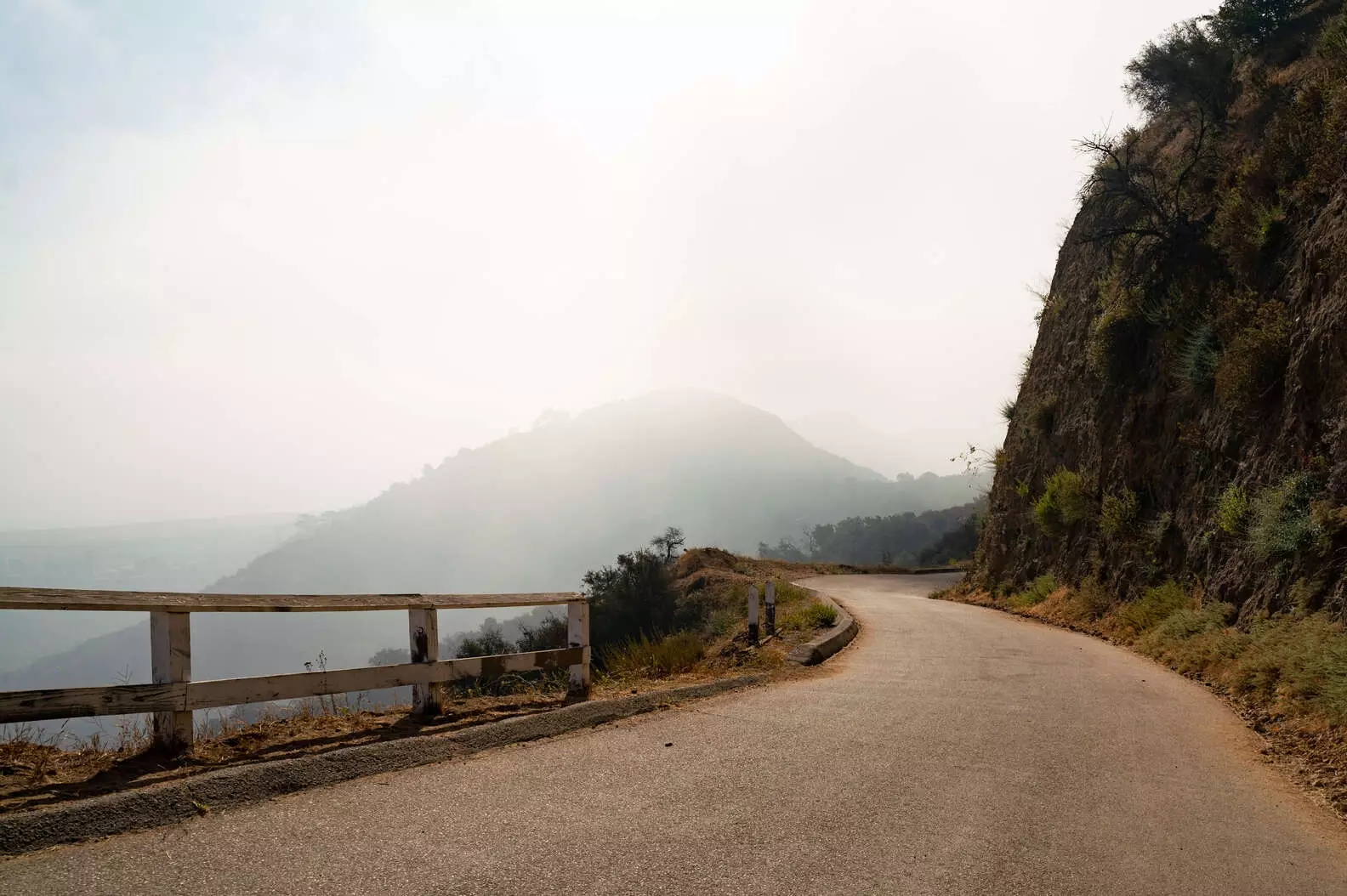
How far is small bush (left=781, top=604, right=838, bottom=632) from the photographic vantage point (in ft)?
47.1

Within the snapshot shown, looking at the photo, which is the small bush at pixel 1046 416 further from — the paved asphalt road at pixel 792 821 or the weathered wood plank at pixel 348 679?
the weathered wood plank at pixel 348 679

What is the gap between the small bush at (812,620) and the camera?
14.4m

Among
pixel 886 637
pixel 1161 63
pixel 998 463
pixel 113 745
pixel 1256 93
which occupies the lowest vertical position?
pixel 886 637

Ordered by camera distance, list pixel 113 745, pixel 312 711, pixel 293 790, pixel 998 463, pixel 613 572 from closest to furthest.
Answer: pixel 293 790 → pixel 113 745 → pixel 312 711 → pixel 998 463 → pixel 613 572

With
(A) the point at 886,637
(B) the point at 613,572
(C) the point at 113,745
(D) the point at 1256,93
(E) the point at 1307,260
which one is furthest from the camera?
(B) the point at 613,572

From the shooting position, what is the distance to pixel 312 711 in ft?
22.9

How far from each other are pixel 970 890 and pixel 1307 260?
12230 millimetres

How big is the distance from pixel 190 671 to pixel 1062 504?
700 inches

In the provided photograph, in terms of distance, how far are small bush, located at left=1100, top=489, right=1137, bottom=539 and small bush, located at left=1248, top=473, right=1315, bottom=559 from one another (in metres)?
4.61

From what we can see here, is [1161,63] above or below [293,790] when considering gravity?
above

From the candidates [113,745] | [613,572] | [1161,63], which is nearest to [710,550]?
[613,572]

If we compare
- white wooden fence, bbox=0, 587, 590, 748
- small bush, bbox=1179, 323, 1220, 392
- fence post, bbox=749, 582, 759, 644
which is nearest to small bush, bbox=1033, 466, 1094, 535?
small bush, bbox=1179, 323, 1220, 392

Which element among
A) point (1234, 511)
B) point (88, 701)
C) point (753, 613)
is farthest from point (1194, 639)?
point (88, 701)

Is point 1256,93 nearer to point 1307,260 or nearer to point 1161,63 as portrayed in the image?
point 1161,63
